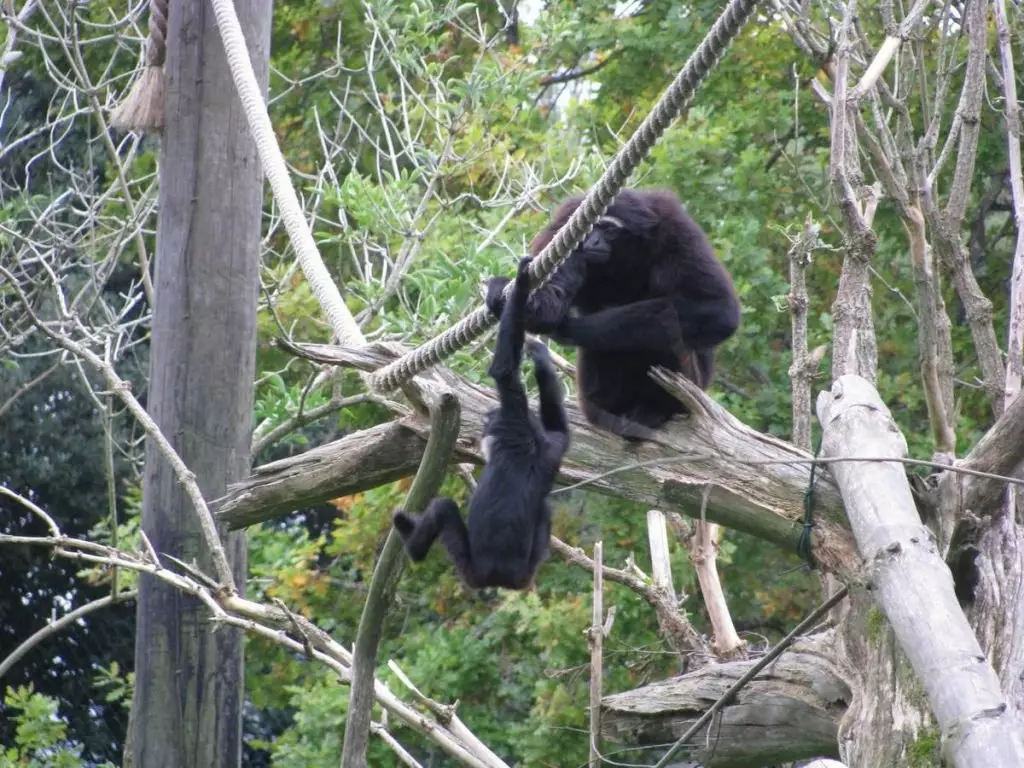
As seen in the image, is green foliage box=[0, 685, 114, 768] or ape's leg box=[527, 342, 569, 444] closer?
ape's leg box=[527, 342, 569, 444]

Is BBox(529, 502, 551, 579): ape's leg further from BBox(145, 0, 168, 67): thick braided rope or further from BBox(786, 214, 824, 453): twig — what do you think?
BBox(145, 0, 168, 67): thick braided rope

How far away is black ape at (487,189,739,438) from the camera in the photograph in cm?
504

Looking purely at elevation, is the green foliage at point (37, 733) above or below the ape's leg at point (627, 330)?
below

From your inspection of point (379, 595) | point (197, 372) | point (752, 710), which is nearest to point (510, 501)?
point (197, 372)

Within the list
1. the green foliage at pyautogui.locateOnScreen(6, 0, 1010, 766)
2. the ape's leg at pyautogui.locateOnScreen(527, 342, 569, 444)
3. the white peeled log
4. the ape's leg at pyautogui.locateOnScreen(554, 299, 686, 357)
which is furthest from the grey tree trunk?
the green foliage at pyautogui.locateOnScreen(6, 0, 1010, 766)

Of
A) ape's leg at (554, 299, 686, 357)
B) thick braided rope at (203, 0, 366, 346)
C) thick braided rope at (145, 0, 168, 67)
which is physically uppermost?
thick braided rope at (145, 0, 168, 67)

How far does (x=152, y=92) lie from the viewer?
5.06 m

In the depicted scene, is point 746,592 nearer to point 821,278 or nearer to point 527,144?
point 821,278

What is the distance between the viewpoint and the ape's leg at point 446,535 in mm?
4598

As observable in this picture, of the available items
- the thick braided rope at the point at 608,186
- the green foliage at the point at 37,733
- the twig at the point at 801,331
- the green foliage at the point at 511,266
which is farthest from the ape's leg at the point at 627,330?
the green foliage at the point at 37,733

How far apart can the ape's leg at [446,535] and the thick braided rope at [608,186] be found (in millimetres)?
804

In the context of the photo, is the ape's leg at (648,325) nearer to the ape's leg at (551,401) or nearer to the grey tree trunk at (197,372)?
the ape's leg at (551,401)

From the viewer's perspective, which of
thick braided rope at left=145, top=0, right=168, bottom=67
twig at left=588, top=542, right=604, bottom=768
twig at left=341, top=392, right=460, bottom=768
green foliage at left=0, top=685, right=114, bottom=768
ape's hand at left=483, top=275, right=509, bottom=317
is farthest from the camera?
green foliage at left=0, top=685, right=114, bottom=768

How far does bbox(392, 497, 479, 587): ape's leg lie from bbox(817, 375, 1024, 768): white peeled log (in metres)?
1.43
